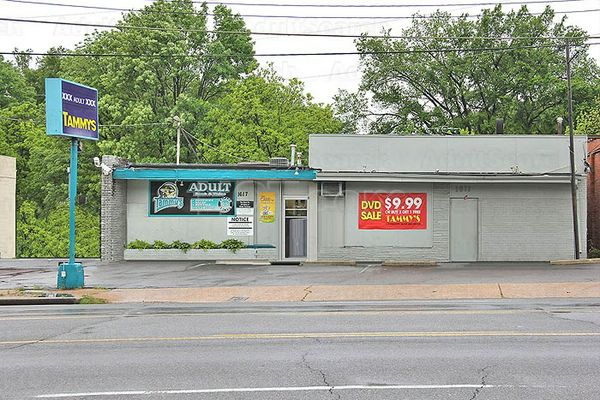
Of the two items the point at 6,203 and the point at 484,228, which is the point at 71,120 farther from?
the point at 6,203

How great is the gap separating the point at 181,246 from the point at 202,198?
1952 millimetres

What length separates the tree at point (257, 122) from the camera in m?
40.5

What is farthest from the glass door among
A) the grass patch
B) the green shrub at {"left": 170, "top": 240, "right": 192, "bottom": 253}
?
the grass patch

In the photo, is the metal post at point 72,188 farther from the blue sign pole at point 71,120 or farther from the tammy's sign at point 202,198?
the tammy's sign at point 202,198

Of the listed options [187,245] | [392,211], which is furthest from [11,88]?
[392,211]

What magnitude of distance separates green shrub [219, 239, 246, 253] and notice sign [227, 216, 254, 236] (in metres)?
0.41

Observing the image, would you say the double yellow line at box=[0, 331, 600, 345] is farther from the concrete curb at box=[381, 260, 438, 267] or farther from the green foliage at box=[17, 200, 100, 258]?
the green foliage at box=[17, 200, 100, 258]

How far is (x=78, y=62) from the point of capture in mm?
45906

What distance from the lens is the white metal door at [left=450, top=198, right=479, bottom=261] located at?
23.8 m

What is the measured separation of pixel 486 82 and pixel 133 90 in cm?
2378

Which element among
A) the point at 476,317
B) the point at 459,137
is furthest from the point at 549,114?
the point at 476,317

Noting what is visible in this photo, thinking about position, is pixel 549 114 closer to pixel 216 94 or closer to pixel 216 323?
pixel 216 94

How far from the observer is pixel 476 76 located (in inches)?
1748

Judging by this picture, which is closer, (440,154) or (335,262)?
(335,262)
